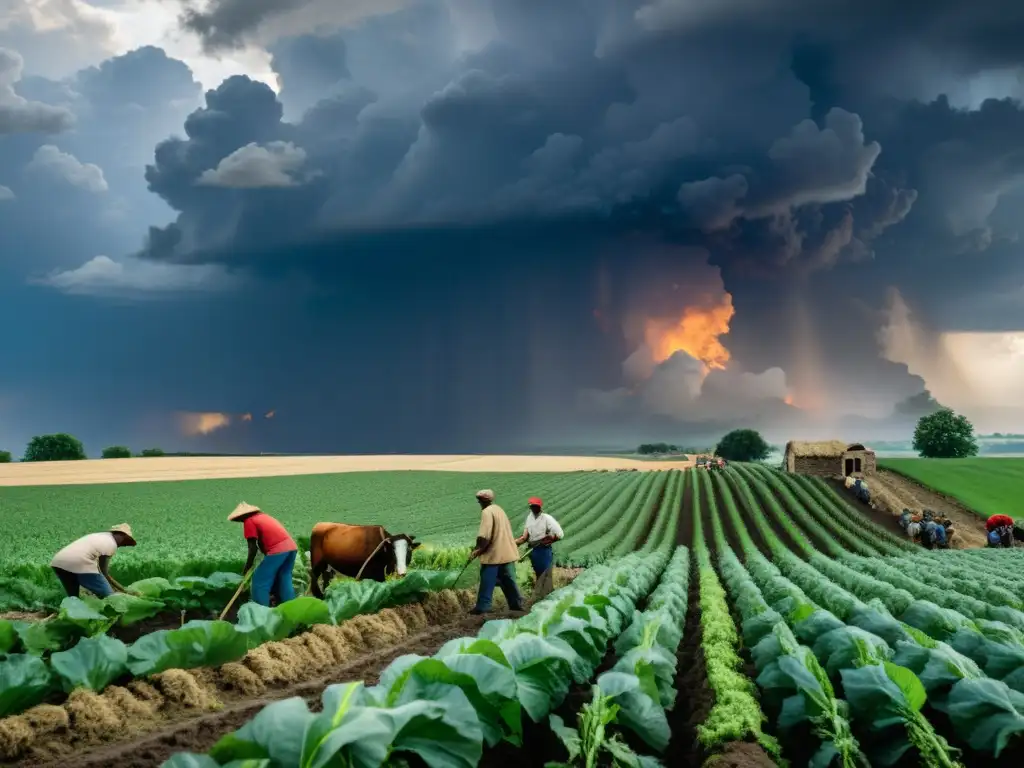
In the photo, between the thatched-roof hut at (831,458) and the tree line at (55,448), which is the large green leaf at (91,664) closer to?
the thatched-roof hut at (831,458)

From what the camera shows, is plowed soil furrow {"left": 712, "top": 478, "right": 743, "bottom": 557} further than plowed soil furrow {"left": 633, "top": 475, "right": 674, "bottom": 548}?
No

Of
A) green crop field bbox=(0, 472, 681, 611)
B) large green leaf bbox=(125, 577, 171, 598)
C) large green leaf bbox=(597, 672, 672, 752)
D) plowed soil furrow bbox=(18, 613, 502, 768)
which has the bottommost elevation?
green crop field bbox=(0, 472, 681, 611)

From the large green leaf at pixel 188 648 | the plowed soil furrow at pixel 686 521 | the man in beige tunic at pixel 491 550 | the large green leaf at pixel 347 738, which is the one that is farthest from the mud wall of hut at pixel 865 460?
the large green leaf at pixel 347 738

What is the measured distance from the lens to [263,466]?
70.1m

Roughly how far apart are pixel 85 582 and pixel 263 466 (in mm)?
58756

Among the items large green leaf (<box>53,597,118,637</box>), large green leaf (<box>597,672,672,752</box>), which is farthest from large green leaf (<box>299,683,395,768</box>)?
large green leaf (<box>53,597,118,637</box>)

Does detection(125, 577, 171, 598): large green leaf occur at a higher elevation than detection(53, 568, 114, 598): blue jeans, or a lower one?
lower

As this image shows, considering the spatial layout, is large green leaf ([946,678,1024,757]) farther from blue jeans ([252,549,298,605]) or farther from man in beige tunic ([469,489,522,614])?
blue jeans ([252,549,298,605])

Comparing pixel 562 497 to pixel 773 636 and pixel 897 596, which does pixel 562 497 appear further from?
pixel 773 636

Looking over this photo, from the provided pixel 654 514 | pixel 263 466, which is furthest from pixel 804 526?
pixel 263 466

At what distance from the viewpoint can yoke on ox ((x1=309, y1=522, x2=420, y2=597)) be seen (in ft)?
53.6

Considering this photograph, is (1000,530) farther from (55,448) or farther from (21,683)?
(55,448)

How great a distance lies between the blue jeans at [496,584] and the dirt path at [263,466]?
1735 inches

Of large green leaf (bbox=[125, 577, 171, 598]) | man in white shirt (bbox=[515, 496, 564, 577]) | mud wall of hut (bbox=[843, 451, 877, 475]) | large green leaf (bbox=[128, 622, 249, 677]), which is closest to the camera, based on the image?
large green leaf (bbox=[128, 622, 249, 677])
